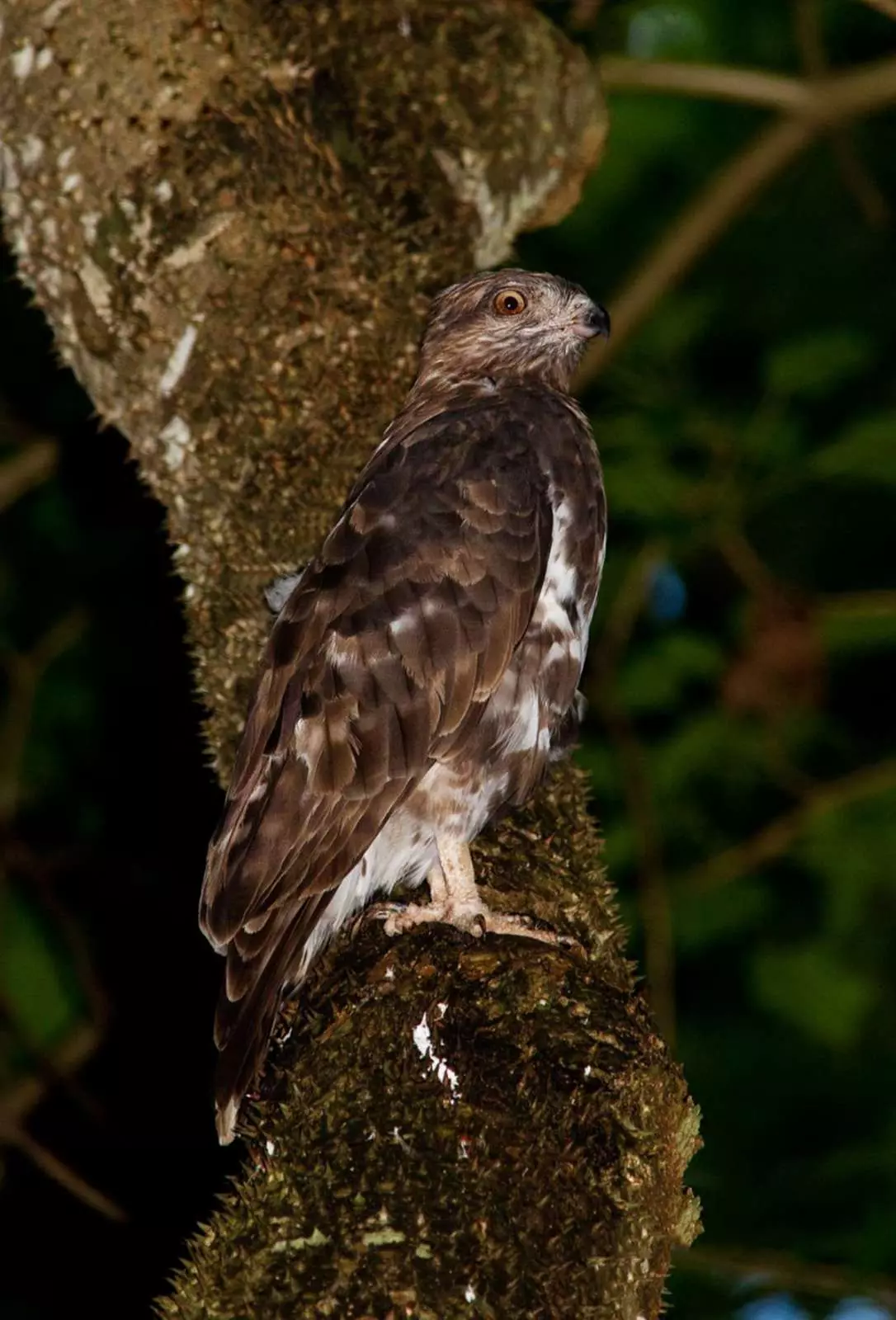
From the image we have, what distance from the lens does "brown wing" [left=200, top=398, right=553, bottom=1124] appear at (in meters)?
3.71

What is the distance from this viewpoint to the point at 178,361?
4.02 metres

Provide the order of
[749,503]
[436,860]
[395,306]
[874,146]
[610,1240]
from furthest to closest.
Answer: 1. [874,146]
2. [749,503]
3. [395,306]
4. [436,860]
5. [610,1240]

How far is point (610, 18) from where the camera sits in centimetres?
614

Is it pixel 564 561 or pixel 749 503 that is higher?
pixel 564 561

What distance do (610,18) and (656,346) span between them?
1142mm

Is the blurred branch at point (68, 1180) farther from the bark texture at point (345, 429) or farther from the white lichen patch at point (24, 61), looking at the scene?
the white lichen patch at point (24, 61)

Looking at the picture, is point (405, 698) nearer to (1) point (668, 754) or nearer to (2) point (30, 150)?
(2) point (30, 150)

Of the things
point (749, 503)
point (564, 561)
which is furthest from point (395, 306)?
point (749, 503)

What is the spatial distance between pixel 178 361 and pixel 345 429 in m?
0.44

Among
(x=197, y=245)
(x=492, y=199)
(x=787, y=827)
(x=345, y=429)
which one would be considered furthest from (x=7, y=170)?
(x=787, y=827)

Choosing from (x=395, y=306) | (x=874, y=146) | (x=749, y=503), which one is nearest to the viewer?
(x=395, y=306)

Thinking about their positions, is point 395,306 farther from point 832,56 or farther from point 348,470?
point 832,56

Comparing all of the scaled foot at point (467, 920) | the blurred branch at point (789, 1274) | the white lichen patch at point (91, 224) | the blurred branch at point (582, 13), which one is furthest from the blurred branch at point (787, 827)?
the white lichen patch at point (91, 224)

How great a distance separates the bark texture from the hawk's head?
154 mm
